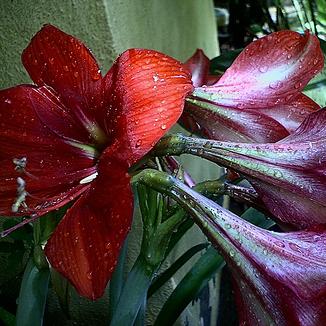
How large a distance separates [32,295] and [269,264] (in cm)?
27

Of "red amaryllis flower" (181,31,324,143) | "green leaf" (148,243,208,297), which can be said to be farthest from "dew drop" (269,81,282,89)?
"green leaf" (148,243,208,297)

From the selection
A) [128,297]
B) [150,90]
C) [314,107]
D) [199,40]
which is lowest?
[199,40]

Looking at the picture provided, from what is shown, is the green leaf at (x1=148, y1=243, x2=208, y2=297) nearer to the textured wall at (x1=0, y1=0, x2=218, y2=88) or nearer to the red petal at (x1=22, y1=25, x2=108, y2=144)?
the textured wall at (x1=0, y1=0, x2=218, y2=88)

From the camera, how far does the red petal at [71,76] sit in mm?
508

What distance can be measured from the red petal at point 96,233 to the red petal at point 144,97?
0.02m

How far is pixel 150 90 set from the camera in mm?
468

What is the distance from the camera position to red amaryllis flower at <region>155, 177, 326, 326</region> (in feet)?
1.53

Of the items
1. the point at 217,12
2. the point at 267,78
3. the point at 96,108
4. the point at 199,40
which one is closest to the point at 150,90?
the point at 96,108

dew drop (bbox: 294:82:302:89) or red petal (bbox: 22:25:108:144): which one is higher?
red petal (bbox: 22:25:108:144)

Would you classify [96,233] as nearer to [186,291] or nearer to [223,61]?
[186,291]

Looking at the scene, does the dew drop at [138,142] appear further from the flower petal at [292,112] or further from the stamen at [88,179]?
the flower petal at [292,112]

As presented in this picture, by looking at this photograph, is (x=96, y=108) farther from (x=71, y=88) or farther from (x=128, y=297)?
Result: (x=128, y=297)

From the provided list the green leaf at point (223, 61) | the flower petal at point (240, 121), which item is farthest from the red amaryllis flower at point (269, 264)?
the green leaf at point (223, 61)

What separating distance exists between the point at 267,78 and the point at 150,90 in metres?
0.17
